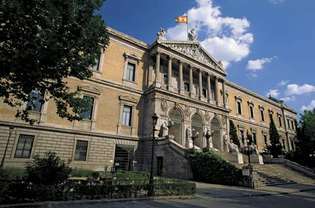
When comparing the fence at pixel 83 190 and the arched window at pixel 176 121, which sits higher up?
the arched window at pixel 176 121

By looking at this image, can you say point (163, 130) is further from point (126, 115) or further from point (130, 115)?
point (126, 115)

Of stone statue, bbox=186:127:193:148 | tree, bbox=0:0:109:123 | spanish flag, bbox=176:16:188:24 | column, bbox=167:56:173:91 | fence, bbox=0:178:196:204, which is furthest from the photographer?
spanish flag, bbox=176:16:188:24

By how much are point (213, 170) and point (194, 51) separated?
1754 centimetres

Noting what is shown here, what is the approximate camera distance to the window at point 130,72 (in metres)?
24.1

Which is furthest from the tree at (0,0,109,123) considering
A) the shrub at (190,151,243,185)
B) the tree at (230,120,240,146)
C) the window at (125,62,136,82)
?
the tree at (230,120,240,146)

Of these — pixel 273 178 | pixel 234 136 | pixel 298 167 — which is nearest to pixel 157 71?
pixel 273 178

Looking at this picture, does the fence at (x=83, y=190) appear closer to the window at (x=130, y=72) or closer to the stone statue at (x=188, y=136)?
the stone statue at (x=188, y=136)

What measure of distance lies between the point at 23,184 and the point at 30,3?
6594 mm

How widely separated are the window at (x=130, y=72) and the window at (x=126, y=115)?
11.3ft

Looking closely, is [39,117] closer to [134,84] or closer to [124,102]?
[124,102]

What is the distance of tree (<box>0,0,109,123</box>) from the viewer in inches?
309

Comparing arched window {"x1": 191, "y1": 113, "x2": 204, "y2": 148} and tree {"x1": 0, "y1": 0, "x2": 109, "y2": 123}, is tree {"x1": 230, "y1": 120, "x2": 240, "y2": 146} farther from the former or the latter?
tree {"x1": 0, "y1": 0, "x2": 109, "y2": 123}

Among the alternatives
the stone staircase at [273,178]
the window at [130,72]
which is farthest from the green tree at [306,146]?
the window at [130,72]

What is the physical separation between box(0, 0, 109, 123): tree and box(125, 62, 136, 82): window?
547 inches
